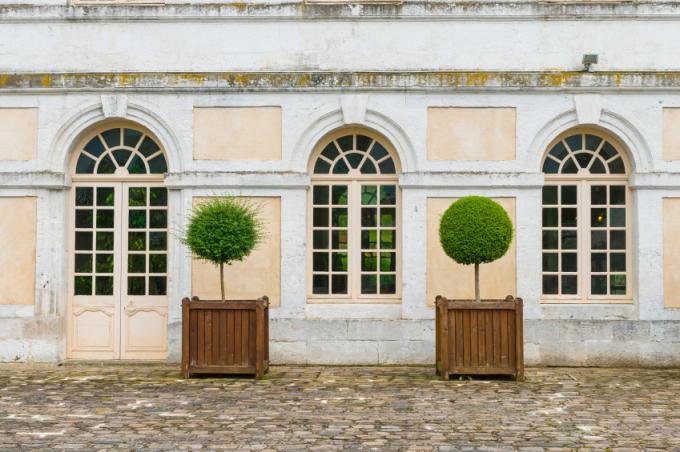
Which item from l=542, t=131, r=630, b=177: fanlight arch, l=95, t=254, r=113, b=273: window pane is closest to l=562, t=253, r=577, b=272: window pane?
l=542, t=131, r=630, b=177: fanlight arch

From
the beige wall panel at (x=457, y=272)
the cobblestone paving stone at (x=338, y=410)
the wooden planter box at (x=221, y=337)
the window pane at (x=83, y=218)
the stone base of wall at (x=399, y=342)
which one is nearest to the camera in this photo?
the cobblestone paving stone at (x=338, y=410)

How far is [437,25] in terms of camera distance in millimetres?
11117

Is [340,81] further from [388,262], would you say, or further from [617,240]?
[617,240]

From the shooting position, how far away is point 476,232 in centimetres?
952

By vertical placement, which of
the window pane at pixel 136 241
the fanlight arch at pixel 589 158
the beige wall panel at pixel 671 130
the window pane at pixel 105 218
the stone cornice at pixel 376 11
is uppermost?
the stone cornice at pixel 376 11

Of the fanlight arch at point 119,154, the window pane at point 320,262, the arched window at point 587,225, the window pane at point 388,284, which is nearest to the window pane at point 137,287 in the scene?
the fanlight arch at point 119,154

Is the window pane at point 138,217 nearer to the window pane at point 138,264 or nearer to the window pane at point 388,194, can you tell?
the window pane at point 138,264

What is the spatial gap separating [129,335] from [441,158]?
4294 millimetres

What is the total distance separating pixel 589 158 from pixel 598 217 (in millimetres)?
711

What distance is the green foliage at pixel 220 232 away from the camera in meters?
9.59

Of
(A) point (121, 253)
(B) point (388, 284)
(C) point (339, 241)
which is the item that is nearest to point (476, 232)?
(B) point (388, 284)

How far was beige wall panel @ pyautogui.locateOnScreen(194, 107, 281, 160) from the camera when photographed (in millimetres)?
11031

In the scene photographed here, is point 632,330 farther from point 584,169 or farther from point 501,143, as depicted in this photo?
point 501,143

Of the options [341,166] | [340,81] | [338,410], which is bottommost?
[338,410]
